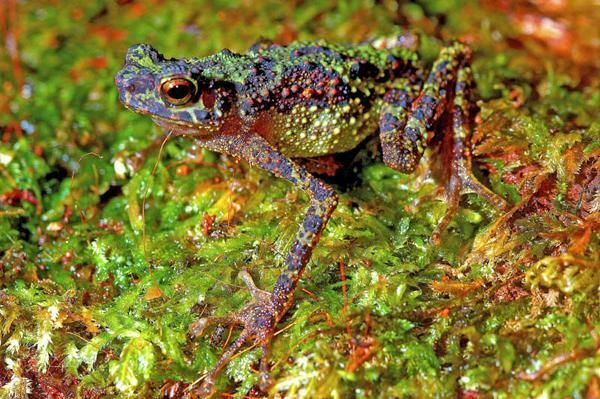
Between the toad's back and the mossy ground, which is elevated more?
the toad's back

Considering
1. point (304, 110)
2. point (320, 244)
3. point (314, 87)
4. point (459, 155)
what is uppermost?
point (314, 87)

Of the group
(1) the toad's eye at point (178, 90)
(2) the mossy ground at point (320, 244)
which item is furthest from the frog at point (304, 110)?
(2) the mossy ground at point (320, 244)

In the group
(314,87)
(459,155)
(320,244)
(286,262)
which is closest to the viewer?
(286,262)

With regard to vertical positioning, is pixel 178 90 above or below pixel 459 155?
above

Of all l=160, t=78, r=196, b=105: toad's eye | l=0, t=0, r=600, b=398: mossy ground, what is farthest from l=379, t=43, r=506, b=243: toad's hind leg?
l=160, t=78, r=196, b=105: toad's eye

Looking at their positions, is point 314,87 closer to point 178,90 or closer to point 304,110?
A: point 304,110

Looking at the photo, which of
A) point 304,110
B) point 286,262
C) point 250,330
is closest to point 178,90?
point 304,110

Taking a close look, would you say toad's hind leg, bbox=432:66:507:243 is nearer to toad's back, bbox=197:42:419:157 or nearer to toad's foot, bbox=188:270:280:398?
toad's back, bbox=197:42:419:157
